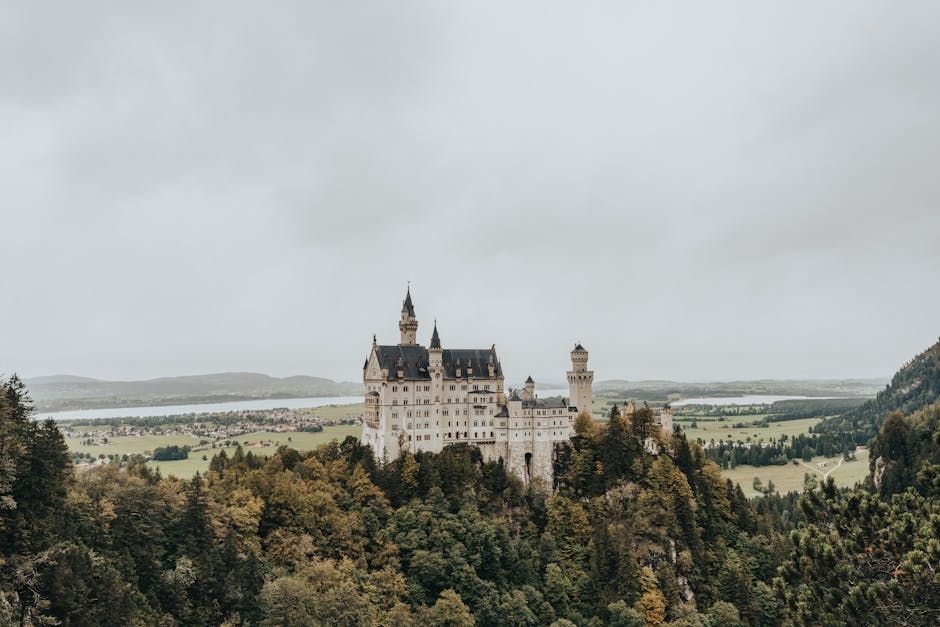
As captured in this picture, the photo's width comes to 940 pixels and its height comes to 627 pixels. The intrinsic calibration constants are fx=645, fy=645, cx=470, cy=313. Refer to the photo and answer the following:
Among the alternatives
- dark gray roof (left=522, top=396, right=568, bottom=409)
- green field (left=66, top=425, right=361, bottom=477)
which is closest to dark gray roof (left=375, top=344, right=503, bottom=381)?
dark gray roof (left=522, top=396, right=568, bottom=409)

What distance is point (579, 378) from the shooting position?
3804 inches

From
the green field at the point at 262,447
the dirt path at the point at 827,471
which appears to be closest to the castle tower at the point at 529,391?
the green field at the point at 262,447

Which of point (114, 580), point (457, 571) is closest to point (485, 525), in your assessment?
point (457, 571)

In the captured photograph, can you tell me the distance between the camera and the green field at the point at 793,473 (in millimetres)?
133500

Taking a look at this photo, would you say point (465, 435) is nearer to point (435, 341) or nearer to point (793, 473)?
point (435, 341)

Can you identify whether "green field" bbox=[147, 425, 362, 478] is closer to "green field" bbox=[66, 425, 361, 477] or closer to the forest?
"green field" bbox=[66, 425, 361, 477]

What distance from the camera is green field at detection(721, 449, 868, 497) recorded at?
13350 centimetres

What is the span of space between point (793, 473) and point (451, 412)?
99.4m

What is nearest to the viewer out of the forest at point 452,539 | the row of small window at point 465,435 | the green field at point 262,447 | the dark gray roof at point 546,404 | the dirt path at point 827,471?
the forest at point 452,539

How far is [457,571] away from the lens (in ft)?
240

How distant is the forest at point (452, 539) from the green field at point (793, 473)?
29821 mm

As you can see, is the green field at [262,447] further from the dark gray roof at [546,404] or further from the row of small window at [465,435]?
the dark gray roof at [546,404]

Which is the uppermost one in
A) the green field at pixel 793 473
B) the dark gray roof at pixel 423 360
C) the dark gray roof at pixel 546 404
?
the dark gray roof at pixel 423 360

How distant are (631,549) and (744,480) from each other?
250 ft
